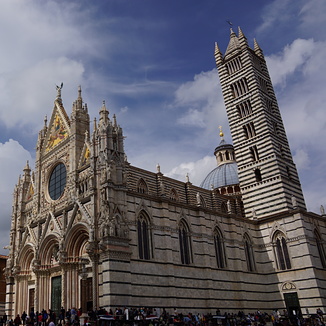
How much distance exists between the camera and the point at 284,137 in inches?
1619

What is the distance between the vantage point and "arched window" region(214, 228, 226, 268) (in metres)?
32.4

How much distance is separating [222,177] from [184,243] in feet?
62.9

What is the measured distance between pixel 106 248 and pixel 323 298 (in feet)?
62.2

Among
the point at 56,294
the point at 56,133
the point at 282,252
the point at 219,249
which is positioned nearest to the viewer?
the point at 56,294

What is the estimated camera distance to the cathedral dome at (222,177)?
47.3 meters

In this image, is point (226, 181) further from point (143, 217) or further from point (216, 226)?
point (143, 217)

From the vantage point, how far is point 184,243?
3034 cm

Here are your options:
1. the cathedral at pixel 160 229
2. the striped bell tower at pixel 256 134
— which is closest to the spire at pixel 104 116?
the cathedral at pixel 160 229

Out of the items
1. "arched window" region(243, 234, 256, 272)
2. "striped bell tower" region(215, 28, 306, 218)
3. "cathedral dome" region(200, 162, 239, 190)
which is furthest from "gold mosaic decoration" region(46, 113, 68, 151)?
"cathedral dome" region(200, 162, 239, 190)

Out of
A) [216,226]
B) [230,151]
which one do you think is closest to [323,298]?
[216,226]

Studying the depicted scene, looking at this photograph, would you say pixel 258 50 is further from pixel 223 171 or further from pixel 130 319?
pixel 130 319

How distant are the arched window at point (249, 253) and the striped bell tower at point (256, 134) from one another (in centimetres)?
283

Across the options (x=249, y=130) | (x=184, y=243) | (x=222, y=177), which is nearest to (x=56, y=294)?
(x=184, y=243)

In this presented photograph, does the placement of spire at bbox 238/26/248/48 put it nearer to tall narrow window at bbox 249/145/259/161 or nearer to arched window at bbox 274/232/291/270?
tall narrow window at bbox 249/145/259/161
